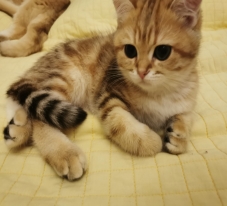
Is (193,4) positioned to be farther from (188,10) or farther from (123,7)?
(123,7)

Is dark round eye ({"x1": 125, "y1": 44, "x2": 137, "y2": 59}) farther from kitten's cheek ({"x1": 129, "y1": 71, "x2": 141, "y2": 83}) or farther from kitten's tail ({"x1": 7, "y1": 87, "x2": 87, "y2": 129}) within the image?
kitten's tail ({"x1": 7, "y1": 87, "x2": 87, "y2": 129})

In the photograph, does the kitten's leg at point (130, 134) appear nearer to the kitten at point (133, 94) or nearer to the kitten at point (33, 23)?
the kitten at point (133, 94)

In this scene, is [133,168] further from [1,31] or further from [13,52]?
[1,31]

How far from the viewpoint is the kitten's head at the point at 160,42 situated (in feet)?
2.75

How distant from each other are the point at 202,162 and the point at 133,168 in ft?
0.69

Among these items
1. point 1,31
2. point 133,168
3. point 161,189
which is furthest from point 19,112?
point 1,31

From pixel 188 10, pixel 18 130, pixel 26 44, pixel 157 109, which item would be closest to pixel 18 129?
pixel 18 130

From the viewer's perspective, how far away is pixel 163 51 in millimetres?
838

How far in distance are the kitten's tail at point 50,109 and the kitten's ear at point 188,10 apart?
0.48 metres

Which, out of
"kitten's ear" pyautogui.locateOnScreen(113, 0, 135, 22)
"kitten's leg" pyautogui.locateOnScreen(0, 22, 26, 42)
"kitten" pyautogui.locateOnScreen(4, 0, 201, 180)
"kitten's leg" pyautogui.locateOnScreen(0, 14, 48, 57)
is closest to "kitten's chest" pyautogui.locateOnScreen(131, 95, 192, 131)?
"kitten" pyautogui.locateOnScreen(4, 0, 201, 180)

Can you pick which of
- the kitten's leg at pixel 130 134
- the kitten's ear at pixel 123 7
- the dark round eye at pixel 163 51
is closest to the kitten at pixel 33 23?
the kitten's ear at pixel 123 7

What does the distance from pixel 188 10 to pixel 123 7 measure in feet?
0.83

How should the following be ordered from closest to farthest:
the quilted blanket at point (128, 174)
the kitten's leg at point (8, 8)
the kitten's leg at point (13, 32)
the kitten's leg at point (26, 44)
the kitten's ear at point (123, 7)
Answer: the quilted blanket at point (128, 174)
the kitten's ear at point (123, 7)
the kitten's leg at point (26, 44)
the kitten's leg at point (13, 32)
the kitten's leg at point (8, 8)

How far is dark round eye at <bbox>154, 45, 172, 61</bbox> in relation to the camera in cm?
83
